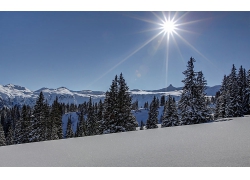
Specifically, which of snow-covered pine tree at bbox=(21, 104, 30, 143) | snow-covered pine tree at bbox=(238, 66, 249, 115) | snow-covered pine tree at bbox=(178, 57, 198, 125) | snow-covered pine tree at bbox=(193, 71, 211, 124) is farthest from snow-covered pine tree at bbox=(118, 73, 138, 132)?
snow-covered pine tree at bbox=(238, 66, 249, 115)

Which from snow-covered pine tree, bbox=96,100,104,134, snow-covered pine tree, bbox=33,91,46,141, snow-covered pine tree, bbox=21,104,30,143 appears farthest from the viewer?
snow-covered pine tree, bbox=21,104,30,143

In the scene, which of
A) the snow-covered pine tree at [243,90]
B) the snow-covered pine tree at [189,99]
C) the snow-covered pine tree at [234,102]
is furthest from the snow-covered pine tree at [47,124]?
the snow-covered pine tree at [243,90]

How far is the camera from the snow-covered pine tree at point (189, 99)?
63.9 ft

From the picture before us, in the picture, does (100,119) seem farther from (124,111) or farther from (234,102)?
(234,102)

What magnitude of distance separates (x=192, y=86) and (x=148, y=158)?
1846 cm

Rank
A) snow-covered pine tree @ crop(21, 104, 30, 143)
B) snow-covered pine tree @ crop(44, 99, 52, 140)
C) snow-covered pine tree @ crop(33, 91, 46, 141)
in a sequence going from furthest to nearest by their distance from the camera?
1. snow-covered pine tree @ crop(44, 99, 52, 140)
2. snow-covered pine tree @ crop(21, 104, 30, 143)
3. snow-covered pine tree @ crop(33, 91, 46, 141)

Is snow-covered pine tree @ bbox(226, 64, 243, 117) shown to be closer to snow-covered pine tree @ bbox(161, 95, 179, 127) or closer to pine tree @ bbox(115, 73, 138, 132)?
snow-covered pine tree @ bbox(161, 95, 179, 127)

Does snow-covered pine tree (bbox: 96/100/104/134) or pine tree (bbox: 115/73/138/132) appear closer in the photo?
pine tree (bbox: 115/73/138/132)

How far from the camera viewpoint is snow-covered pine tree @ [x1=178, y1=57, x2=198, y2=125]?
1948cm

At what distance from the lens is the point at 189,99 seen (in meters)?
20.2

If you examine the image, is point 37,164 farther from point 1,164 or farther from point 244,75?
point 244,75

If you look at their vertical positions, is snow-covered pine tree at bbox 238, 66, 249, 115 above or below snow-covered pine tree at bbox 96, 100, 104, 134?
above

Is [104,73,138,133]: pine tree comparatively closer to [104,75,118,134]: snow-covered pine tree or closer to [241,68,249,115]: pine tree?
[104,75,118,134]: snow-covered pine tree

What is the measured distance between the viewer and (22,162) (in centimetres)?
404
